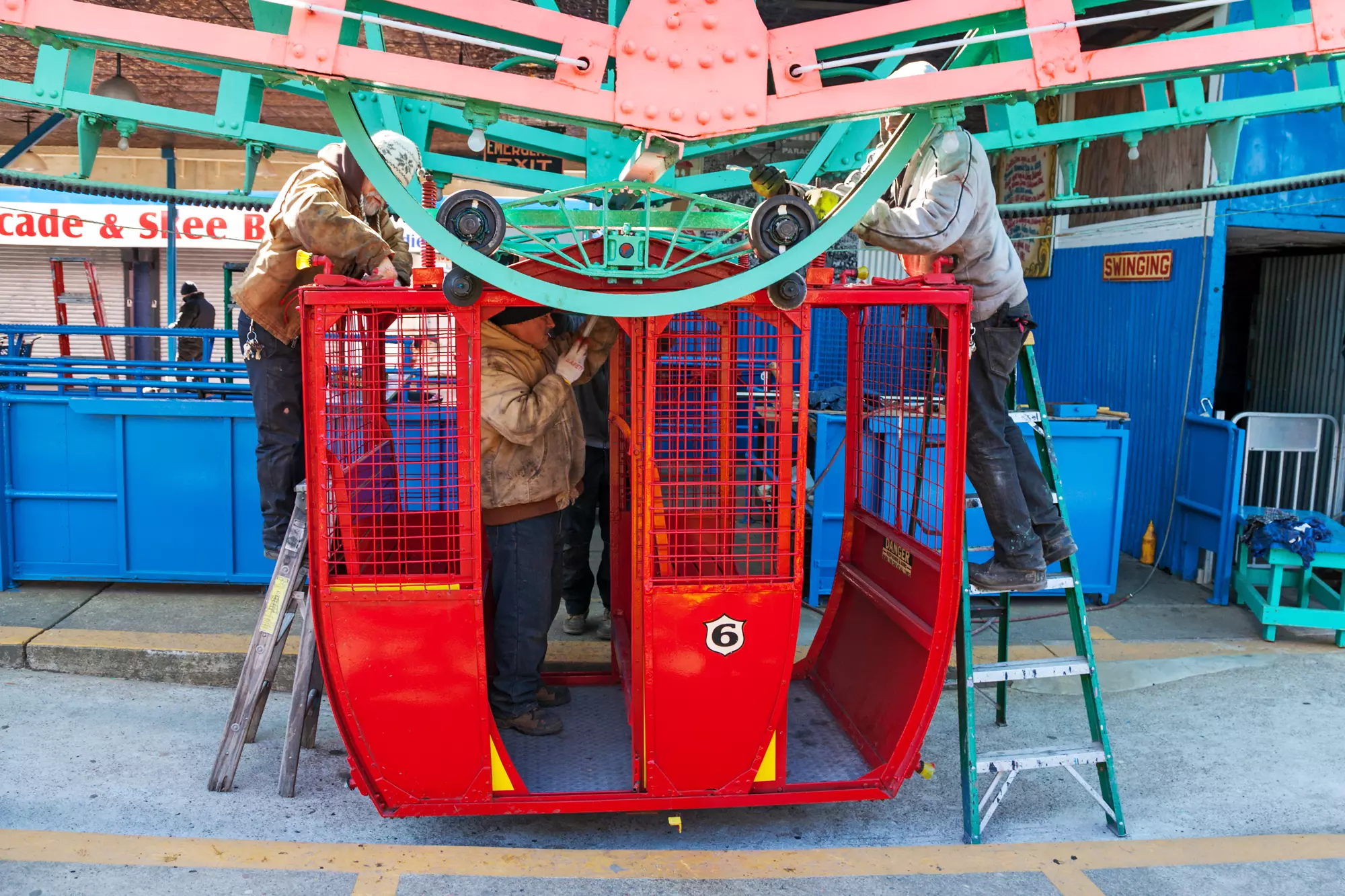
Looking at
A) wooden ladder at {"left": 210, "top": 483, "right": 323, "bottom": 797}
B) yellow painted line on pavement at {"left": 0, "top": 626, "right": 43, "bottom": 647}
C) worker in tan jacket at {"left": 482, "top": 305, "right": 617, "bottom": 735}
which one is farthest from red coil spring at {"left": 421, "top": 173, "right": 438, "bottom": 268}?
yellow painted line on pavement at {"left": 0, "top": 626, "right": 43, "bottom": 647}

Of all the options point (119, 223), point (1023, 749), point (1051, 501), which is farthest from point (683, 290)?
point (119, 223)

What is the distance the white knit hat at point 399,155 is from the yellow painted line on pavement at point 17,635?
3.49 metres

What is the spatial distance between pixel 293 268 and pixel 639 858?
108 inches

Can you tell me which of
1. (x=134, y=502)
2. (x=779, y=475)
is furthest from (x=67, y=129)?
(x=779, y=475)

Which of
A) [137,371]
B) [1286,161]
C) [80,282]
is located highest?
[1286,161]

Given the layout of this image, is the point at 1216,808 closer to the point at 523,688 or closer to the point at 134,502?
the point at 523,688

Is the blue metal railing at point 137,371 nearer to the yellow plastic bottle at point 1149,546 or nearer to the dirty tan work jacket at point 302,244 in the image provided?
the dirty tan work jacket at point 302,244

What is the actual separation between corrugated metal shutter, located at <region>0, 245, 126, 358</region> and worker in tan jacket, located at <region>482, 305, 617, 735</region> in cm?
1467

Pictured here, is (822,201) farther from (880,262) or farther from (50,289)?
(50,289)

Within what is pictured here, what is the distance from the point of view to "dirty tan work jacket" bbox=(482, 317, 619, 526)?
3.72 meters

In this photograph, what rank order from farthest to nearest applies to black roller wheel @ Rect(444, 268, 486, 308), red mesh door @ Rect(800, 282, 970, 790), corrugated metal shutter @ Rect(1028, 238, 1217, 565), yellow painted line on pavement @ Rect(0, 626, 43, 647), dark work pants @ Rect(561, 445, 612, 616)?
corrugated metal shutter @ Rect(1028, 238, 1217, 565) → dark work pants @ Rect(561, 445, 612, 616) → yellow painted line on pavement @ Rect(0, 626, 43, 647) → red mesh door @ Rect(800, 282, 970, 790) → black roller wheel @ Rect(444, 268, 486, 308)

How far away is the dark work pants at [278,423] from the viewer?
4414 mm

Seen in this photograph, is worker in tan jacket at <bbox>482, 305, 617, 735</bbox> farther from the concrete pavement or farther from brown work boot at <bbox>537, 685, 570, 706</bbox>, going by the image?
the concrete pavement

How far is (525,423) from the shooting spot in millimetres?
3715
